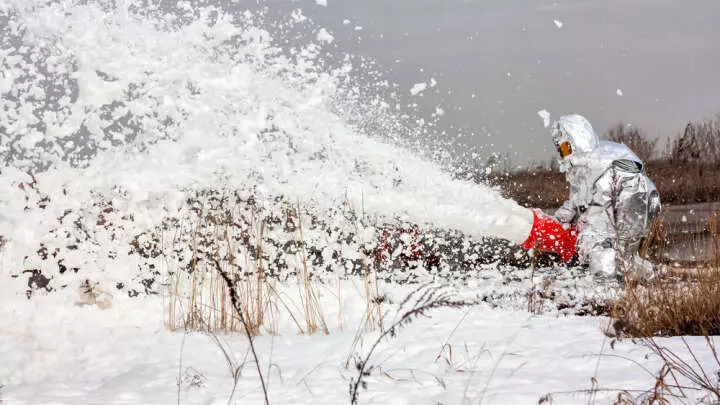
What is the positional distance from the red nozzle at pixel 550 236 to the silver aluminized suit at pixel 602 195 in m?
0.15

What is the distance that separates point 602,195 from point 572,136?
63 cm

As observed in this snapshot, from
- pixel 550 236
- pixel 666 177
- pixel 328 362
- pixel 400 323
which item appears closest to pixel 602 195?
pixel 550 236

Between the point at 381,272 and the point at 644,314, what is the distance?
143 inches

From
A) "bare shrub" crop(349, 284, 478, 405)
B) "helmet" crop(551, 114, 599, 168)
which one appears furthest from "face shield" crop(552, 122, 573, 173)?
"bare shrub" crop(349, 284, 478, 405)

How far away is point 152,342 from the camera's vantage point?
4.78m

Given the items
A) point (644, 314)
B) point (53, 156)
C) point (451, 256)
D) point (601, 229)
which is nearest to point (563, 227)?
point (601, 229)

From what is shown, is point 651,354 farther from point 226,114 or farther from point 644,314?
point 226,114

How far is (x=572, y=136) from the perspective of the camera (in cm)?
722

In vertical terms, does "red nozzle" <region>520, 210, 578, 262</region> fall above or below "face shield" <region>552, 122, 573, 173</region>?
below

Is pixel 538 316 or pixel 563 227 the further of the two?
pixel 563 227

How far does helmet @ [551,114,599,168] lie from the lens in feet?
23.5

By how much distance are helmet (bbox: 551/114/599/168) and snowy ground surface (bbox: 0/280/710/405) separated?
2341mm

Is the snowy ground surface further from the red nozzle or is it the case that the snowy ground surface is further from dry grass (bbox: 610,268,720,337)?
the red nozzle

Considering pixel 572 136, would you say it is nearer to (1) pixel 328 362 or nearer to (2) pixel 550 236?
(2) pixel 550 236
